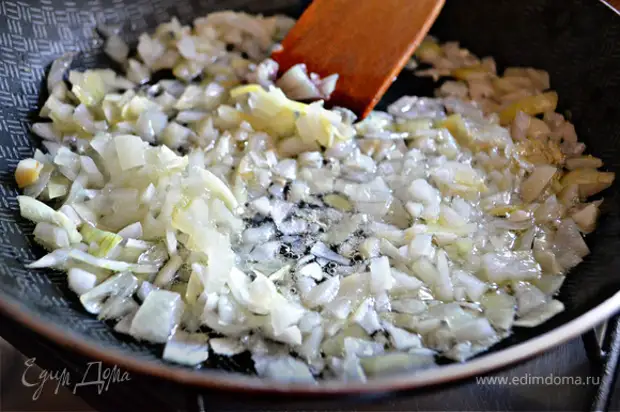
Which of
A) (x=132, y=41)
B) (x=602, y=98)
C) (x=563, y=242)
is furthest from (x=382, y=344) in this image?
(x=132, y=41)

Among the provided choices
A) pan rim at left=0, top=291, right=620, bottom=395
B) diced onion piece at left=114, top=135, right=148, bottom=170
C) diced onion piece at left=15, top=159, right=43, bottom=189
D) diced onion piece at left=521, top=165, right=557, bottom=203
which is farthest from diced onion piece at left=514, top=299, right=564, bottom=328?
diced onion piece at left=15, top=159, right=43, bottom=189

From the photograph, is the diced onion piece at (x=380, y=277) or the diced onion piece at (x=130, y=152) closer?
the diced onion piece at (x=380, y=277)

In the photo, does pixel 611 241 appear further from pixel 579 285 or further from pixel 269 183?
pixel 269 183

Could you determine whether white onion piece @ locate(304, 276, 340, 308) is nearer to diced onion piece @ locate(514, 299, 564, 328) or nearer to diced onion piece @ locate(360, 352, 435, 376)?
diced onion piece @ locate(360, 352, 435, 376)

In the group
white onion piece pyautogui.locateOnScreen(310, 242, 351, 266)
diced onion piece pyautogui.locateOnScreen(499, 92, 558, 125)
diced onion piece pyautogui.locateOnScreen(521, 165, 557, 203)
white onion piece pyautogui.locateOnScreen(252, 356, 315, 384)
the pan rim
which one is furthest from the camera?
diced onion piece pyautogui.locateOnScreen(499, 92, 558, 125)

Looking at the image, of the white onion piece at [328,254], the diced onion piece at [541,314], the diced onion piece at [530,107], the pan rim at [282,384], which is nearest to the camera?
the pan rim at [282,384]

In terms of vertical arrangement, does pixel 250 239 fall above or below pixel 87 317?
above

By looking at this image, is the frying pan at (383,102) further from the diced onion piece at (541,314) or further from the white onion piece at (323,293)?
the white onion piece at (323,293)

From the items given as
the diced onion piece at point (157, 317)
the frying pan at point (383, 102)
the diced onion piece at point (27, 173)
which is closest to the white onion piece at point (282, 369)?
the frying pan at point (383, 102)
